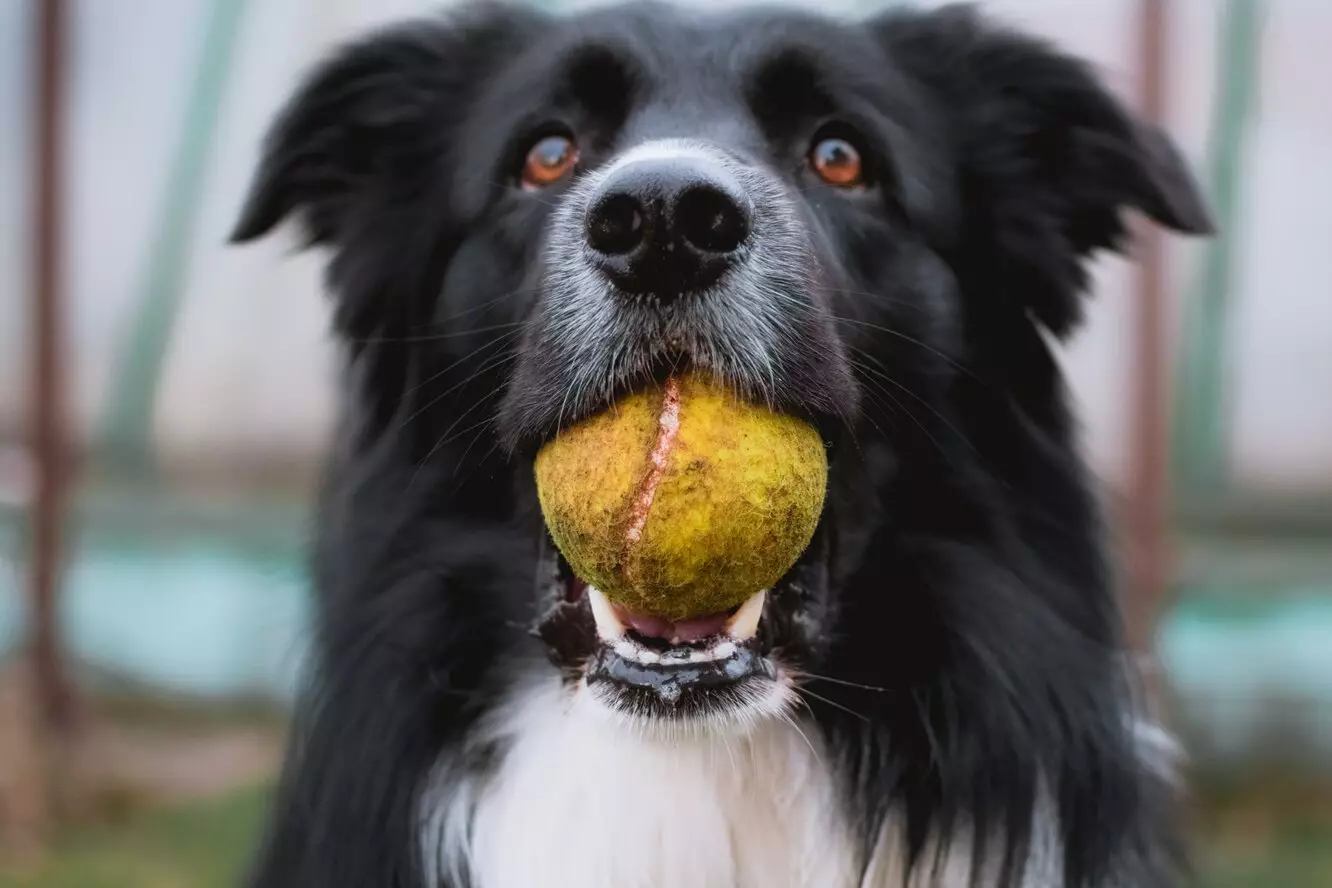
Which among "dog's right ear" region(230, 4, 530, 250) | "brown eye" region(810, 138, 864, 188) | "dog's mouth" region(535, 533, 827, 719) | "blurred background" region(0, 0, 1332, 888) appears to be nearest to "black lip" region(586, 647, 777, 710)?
"dog's mouth" region(535, 533, 827, 719)

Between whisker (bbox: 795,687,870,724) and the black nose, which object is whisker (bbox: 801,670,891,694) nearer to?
whisker (bbox: 795,687,870,724)

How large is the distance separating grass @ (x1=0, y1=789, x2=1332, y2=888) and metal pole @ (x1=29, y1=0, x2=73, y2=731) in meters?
0.44

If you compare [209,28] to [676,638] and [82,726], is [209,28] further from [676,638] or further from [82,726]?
[676,638]

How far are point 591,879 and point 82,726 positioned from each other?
298 cm

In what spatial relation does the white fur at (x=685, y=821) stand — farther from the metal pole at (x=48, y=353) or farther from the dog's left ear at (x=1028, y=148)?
the metal pole at (x=48, y=353)

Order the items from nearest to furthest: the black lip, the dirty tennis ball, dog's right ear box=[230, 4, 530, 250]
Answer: the dirty tennis ball → the black lip → dog's right ear box=[230, 4, 530, 250]

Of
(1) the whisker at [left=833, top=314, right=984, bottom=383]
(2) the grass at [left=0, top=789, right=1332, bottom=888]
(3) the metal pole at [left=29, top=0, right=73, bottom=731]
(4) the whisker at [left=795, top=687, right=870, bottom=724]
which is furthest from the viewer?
(3) the metal pole at [left=29, top=0, right=73, bottom=731]

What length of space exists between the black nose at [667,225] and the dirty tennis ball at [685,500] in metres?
0.14

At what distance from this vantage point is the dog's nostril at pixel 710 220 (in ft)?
5.09

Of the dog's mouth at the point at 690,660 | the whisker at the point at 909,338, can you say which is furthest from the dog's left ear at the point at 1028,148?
the dog's mouth at the point at 690,660

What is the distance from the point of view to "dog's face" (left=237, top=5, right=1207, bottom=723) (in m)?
1.67

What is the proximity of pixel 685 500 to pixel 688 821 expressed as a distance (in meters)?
0.61

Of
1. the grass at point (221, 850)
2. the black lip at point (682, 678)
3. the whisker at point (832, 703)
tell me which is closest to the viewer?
the black lip at point (682, 678)

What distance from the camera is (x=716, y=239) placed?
1.64m
